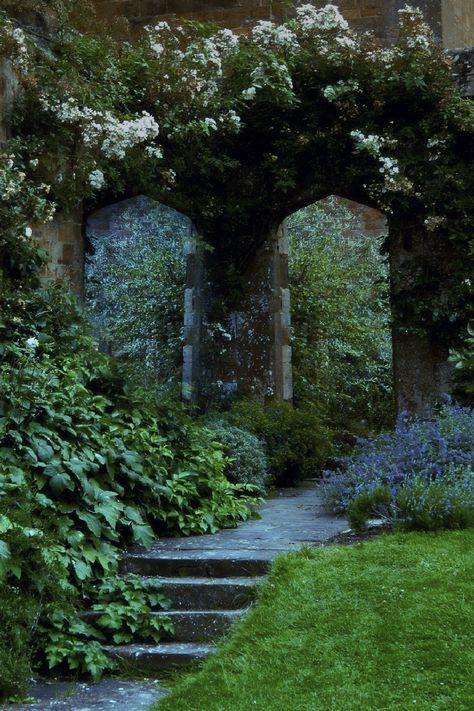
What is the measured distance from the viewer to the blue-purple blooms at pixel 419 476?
571cm

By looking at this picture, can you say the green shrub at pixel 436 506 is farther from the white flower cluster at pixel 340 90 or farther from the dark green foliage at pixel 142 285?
Result: the dark green foliage at pixel 142 285

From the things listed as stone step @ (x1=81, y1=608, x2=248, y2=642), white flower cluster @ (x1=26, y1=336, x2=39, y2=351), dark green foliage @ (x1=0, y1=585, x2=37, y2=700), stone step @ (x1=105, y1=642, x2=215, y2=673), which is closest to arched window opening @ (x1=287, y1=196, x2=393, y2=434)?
white flower cluster @ (x1=26, y1=336, x2=39, y2=351)

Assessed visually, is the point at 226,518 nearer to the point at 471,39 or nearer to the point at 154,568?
the point at 154,568

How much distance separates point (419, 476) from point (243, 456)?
281 cm

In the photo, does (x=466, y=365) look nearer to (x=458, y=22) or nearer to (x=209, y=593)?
Result: (x=209, y=593)

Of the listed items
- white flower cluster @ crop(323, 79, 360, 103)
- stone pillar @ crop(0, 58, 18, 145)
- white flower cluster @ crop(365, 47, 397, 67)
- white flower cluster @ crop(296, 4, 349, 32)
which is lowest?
stone pillar @ crop(0, 58, 18, 145)

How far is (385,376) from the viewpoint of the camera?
48.1ft

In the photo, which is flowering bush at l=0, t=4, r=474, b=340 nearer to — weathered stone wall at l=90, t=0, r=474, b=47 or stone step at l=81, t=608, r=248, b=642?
weathered stone wall at l=90, t=0, r=474, b=47

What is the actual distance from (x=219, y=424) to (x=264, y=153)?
293cm

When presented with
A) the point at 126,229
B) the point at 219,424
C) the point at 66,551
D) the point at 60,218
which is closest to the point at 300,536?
the point at 66,551

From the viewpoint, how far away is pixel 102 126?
29.6ft

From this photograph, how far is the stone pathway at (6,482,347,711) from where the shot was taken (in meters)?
4.63

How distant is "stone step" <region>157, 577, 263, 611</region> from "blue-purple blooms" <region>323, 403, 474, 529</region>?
1.01m

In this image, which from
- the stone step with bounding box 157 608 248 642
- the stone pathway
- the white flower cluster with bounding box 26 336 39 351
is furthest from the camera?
the white flower cluster with bounding box 26 336 39 351
